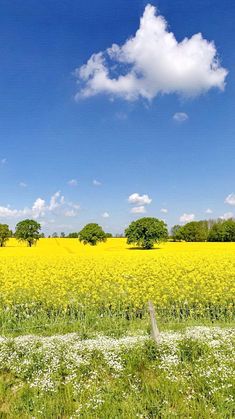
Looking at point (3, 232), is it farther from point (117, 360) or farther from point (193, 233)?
point (117, 360)

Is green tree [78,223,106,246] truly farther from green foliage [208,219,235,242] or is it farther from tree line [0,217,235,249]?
green foliage [208,219,235,242]

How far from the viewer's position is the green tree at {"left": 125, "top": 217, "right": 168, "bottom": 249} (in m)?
58.6

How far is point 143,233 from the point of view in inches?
2335

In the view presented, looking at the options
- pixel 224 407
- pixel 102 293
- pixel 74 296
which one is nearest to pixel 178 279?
pixel 102 293

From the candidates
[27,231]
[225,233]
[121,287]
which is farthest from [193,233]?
[121,287]

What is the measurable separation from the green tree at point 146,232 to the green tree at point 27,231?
2704cm

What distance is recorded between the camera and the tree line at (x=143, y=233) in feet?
193

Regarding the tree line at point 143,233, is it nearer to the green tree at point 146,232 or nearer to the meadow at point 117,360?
the green tree at point 146,232

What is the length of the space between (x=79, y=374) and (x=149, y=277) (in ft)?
28.6

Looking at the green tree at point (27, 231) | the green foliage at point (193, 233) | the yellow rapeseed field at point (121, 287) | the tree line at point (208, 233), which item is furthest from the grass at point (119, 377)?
the green foliage at point (193, 233)

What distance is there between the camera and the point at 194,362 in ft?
22.5

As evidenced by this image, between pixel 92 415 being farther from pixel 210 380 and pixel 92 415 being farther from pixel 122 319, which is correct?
pixel 122 319

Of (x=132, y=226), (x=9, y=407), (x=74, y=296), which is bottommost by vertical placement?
(x=9, y=407)

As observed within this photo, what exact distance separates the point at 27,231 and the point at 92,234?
50.1ft
